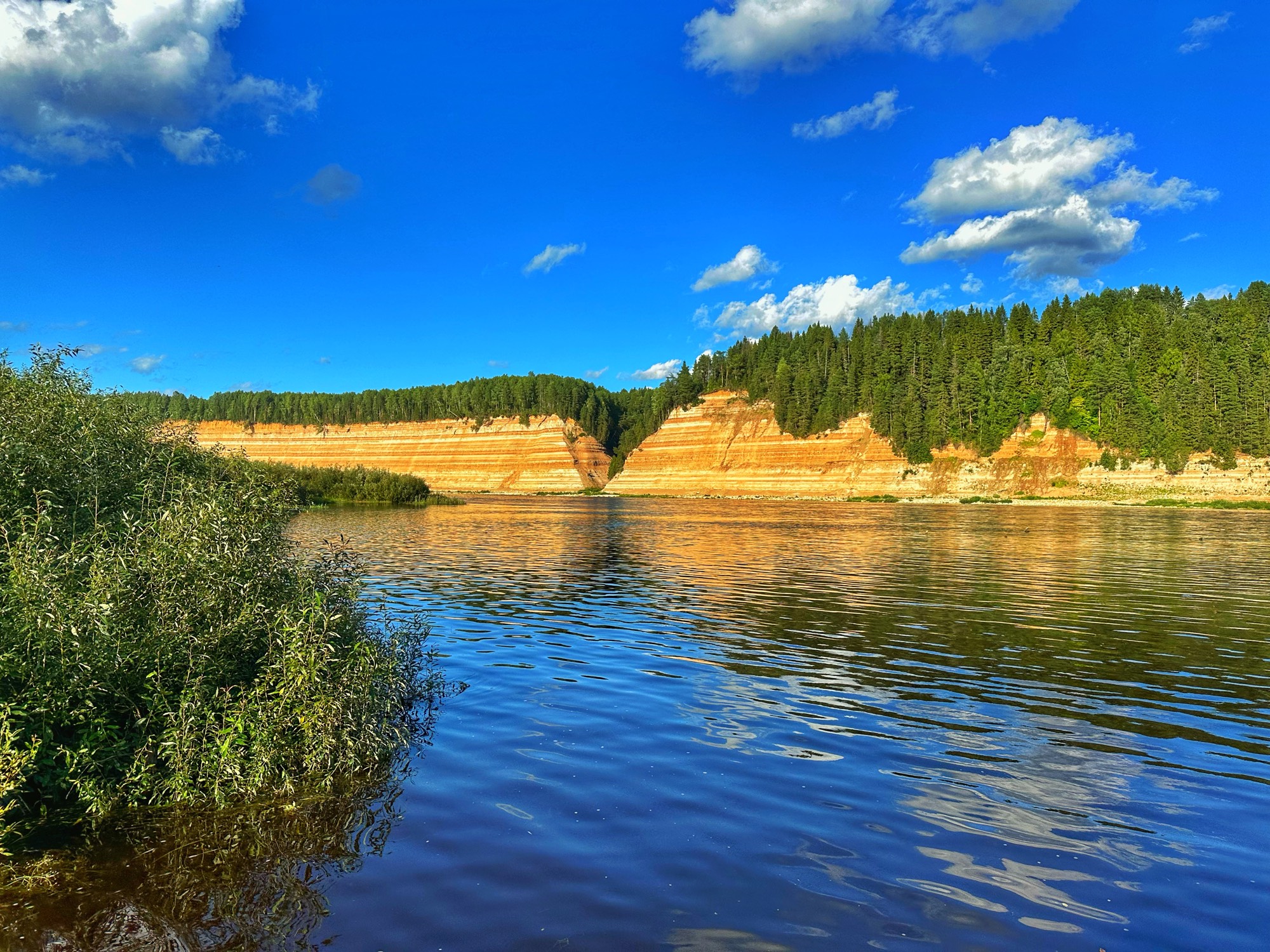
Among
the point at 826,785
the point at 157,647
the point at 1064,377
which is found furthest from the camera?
the point at 1064,377

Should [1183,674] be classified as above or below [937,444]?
below

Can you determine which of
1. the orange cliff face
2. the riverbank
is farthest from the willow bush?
the orange cliff face

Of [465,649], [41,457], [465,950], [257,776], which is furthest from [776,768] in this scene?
[41,457]

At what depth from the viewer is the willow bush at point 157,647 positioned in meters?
8.73

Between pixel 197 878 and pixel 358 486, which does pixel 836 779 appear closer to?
pixel 197 878

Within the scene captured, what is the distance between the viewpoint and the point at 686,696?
14500 mm

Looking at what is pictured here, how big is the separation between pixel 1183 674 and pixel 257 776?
1790 cm

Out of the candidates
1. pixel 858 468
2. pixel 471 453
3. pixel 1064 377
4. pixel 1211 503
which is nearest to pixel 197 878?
pixel 1211 503

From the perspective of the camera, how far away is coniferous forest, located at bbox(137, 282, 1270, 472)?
107062 millimetres

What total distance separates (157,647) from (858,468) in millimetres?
123576

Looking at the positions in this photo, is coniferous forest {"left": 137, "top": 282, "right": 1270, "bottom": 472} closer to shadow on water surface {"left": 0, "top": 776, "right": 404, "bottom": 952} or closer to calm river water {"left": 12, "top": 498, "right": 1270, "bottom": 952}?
calm river water {"left": 12, "top": 498, "right": 1270, "bottom": 952}

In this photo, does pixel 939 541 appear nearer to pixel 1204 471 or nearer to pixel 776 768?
pixel 776 768

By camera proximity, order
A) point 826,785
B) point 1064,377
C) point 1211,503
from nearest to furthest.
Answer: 1. point 826,785
2. point 1211,503
3. point 1064,377

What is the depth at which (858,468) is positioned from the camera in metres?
125
